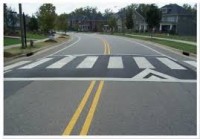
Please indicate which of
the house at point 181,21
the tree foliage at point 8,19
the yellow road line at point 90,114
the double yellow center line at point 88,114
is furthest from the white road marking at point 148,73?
the house at point 181,21

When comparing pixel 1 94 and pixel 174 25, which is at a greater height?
pixel 174 25

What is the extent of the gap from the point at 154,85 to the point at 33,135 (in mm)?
4820

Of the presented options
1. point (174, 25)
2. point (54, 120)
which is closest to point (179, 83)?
point (54, 120)

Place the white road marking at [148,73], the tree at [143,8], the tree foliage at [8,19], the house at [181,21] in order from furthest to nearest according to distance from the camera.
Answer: the tree at [143,8] < the house at [181,21] < the tree foliage at [8,19] < the white road marking at [148,73]

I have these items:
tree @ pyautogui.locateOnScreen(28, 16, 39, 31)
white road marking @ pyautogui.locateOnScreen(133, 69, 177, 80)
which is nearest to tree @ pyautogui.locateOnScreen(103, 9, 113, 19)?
tree @ pyautogui.locateOnScreen(28, 16, 39, 31)

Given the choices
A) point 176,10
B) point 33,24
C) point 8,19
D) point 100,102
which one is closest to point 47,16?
point 100,102

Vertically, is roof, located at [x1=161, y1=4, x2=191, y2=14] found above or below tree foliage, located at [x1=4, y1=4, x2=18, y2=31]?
above

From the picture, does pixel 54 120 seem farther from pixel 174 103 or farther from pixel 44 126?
pixel 174 103

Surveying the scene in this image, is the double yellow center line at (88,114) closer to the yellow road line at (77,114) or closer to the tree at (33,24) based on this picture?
the yellow road line at (77,114)

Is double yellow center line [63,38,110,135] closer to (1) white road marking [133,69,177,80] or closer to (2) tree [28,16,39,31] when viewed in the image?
(1) white road marking [133,69,177,80]

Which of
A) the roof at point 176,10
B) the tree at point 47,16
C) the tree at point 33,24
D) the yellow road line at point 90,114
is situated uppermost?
the roof at point 176,10

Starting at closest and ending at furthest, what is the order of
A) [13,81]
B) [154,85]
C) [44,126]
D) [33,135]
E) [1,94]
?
[33,135]
[44,126]
[1,94]
[154,85]
[13,81]

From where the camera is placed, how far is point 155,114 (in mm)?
6176

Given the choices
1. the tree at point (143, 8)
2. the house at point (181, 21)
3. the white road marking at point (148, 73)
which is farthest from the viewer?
the tree at point (143, 8)
